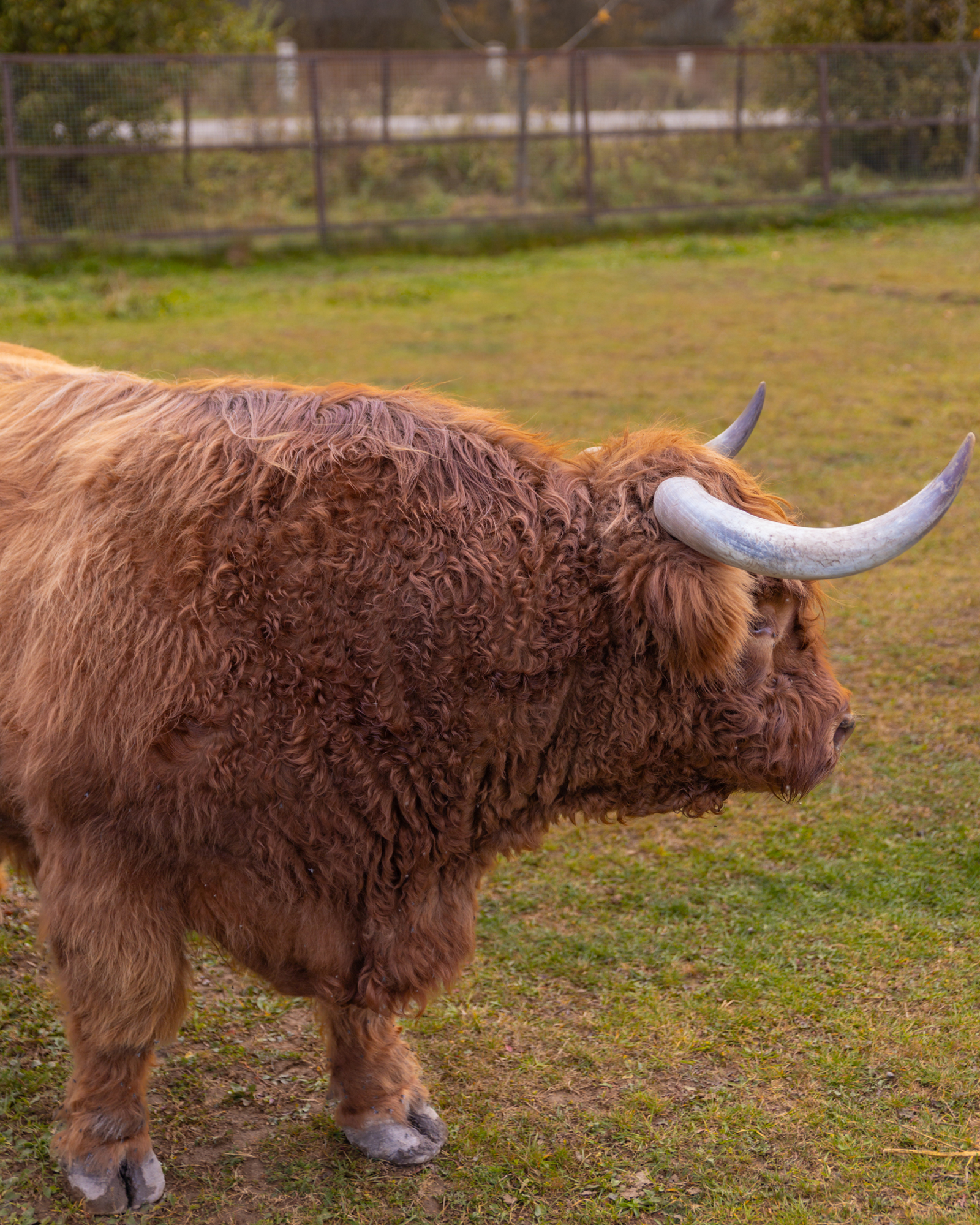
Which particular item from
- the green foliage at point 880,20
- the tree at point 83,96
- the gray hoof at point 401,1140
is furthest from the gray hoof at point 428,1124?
the green foliage at point 880,20

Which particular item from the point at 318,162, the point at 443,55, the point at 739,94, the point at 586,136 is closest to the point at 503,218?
the point at 586,136

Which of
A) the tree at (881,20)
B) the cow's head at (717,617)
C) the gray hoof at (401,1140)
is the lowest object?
the gray hoof at (401,1140)

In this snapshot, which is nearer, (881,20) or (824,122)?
(824,122)

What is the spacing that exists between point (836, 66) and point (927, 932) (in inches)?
644

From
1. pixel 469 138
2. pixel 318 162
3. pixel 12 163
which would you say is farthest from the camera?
pixel 469 138

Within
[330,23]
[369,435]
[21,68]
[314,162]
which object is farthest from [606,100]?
[330,23]

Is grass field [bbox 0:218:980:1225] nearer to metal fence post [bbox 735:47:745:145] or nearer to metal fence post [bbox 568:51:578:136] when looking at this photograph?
metal fence post [bbox 568:51:578:136]

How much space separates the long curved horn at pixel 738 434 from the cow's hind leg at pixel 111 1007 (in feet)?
5.66

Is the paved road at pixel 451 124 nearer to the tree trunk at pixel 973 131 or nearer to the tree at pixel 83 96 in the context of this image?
the tree at pixel 83 96

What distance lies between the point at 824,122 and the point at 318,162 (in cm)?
725

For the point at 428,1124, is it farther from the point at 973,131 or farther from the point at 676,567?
the point at 973,131

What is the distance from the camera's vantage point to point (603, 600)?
2568 millimetres

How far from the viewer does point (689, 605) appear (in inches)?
95.6

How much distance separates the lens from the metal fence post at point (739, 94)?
55.4ft
